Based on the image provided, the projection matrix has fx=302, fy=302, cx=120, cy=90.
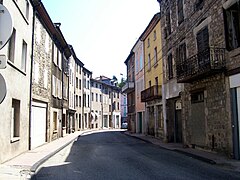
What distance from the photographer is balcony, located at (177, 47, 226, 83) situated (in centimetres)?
1234

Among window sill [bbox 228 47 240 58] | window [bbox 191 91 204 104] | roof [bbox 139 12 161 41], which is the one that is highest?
roof [bbox 139 12 161 41]

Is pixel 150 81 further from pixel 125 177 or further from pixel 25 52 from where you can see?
pixel 125 177

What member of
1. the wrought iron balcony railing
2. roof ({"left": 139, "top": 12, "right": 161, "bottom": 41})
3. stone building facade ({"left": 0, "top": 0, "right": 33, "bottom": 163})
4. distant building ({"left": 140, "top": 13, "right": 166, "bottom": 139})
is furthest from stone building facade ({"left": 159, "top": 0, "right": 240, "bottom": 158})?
the wrought iron balcony railing

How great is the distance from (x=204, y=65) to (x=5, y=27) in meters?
10.4

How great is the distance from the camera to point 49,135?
71.0 feet

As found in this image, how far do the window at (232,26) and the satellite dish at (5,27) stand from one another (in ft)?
31.9

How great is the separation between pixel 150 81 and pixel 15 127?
15.7 metres

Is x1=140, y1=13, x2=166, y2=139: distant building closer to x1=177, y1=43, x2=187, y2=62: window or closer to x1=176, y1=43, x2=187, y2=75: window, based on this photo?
x1=176, y1=43, x2=187, y2=75: window

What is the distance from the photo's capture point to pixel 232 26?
11969mm

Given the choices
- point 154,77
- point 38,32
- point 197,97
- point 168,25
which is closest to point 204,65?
point 197,97

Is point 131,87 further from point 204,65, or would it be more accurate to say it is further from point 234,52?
point 234,52

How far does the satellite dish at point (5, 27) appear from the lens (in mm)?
3813

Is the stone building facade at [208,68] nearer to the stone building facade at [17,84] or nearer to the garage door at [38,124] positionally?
the stone building facade at [17,84]

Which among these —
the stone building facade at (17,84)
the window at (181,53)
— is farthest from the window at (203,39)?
the stone building facade at (17,84)
